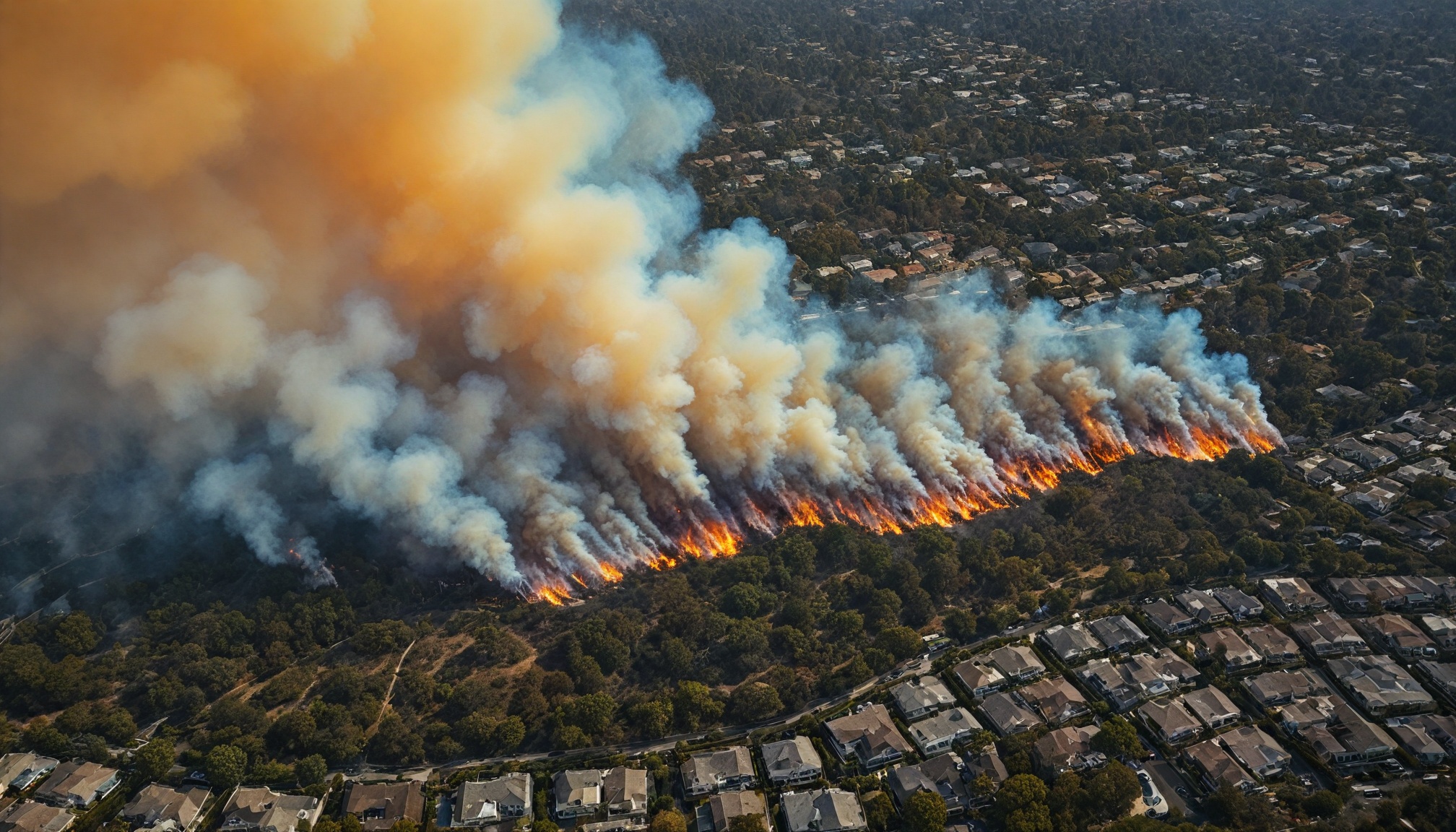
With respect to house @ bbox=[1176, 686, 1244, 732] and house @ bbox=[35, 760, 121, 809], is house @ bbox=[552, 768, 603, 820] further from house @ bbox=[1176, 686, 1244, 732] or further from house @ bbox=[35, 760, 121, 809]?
house @ bbox=[1176, 686, 1244, 732]

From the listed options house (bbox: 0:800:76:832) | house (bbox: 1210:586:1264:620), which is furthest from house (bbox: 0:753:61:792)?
→ house (bbox: 1210:586:1264:620)

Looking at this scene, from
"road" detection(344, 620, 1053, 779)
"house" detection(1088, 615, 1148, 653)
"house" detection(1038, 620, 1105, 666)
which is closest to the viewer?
"road" detection(344, 620, 1053, 779)

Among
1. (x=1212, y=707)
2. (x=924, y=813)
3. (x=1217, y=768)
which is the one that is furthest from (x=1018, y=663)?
(x=924, y=813)

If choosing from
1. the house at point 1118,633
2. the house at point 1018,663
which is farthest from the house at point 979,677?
the house at point 1118,633

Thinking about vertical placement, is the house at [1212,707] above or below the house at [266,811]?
below

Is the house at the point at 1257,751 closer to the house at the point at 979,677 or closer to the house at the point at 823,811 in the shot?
the house at the point at 979,677

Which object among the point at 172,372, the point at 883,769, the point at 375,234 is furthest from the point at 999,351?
the point at 172,372

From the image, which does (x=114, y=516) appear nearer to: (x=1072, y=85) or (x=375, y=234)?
(x=375, y=234)
